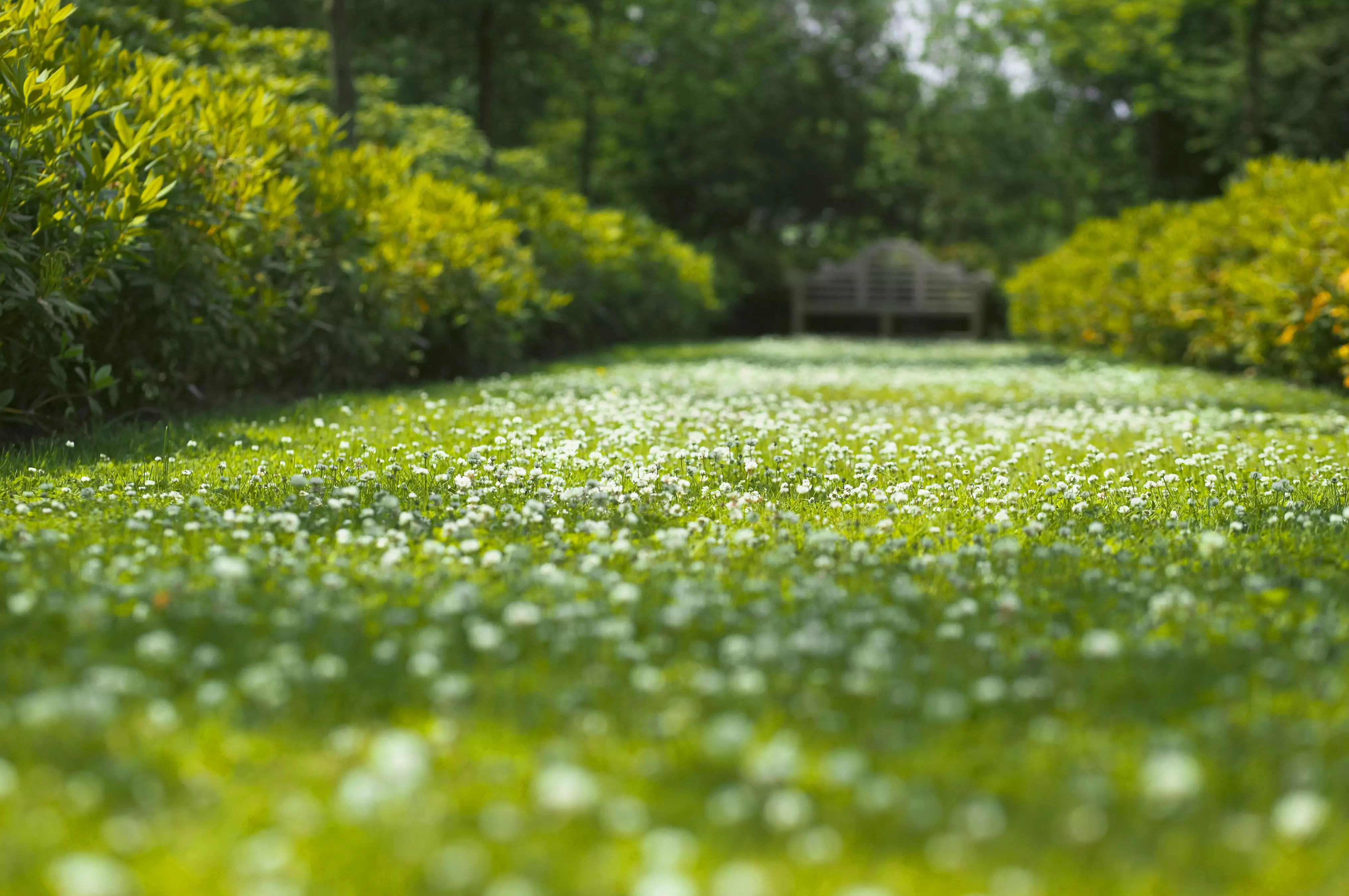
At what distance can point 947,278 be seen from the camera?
1389 inches

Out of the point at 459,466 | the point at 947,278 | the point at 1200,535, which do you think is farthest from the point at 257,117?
the point at 947,278

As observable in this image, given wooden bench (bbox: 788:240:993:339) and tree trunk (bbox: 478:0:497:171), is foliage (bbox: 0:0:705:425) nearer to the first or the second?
tree trunk (bbox: 478:0:497:171)

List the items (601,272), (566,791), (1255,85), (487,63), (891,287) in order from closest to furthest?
1. (566,791)
2. (601,272)
3. (1255,85)
4. (487,63)
5. (891,287)

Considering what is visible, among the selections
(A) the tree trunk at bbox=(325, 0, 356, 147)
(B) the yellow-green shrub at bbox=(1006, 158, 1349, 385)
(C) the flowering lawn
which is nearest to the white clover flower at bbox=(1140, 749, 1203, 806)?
(C) the flowering lawn

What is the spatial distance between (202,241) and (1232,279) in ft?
36.6

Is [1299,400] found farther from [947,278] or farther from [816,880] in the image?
[947,278]

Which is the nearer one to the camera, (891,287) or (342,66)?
(342,66)

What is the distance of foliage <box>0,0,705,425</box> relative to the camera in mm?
7293

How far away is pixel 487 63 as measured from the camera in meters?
24.8

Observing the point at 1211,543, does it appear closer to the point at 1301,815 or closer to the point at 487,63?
the point at 1301,815

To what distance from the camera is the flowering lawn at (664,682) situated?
2266 mm

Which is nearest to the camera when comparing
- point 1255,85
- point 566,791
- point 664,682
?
point 566,791

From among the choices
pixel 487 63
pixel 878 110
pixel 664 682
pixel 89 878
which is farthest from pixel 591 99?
pixel 89 878

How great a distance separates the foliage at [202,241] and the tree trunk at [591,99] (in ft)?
44.3
